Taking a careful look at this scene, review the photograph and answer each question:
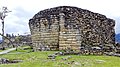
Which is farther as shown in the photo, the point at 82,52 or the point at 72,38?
the point at 72,38

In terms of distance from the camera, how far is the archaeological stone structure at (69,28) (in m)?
35.2

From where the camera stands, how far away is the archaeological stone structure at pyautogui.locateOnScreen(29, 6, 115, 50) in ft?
116

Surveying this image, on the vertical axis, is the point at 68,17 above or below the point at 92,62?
above

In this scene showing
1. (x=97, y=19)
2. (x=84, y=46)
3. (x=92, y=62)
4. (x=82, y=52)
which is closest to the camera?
(x=92, y=62)

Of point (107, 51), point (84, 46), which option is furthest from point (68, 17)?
point (107, 51)

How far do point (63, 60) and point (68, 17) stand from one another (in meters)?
10.1

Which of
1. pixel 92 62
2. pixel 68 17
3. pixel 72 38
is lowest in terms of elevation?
pixel 92 62

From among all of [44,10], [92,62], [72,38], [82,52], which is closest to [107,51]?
[82,52]

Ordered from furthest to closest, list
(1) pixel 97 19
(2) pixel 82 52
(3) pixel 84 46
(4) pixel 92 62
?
1. (1) pixel 97 19
2. (3) pixel 84 46
3. (2) pixel 82 52
4. (4) pixel 92 62

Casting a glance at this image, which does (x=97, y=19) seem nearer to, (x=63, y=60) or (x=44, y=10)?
(x=44, y=10)

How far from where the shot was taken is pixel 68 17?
116 feet

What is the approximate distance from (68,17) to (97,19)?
4.15 metres

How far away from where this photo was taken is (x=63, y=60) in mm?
26016

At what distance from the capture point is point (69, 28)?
35.3 metres
